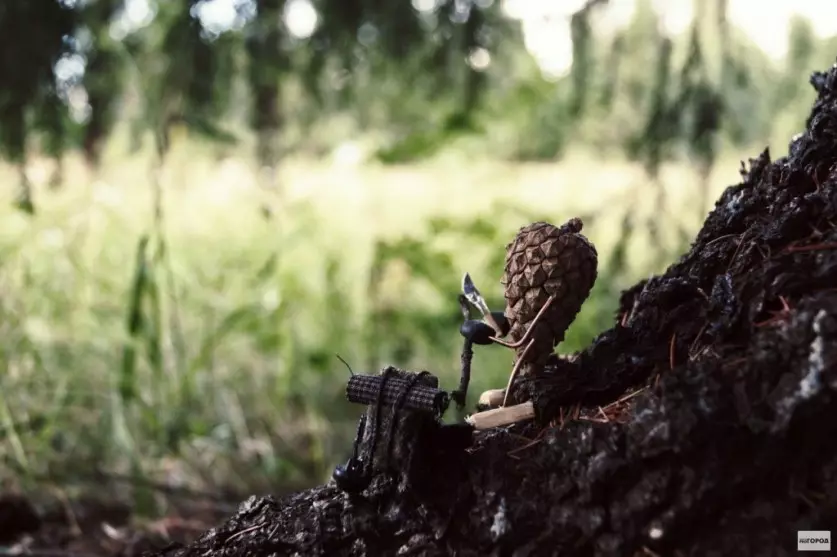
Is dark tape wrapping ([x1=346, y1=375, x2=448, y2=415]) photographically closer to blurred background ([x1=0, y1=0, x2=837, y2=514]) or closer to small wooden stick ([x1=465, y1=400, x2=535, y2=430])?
small wooden stick ([x1=465, y1=400, x2=535, y2=430])

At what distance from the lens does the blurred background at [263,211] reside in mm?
2090

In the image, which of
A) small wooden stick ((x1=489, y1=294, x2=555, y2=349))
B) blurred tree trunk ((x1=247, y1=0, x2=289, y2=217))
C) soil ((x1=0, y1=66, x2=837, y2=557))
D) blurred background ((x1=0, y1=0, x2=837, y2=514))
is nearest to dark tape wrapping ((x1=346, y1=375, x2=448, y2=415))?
soil ((x1=0, y1=66, x2=837, y2=557))

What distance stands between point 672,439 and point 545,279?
0.25m

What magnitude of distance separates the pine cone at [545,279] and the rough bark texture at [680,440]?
47mm

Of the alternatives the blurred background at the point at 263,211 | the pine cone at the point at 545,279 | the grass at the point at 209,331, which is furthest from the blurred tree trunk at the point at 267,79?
the pine cone at the point at 545,279

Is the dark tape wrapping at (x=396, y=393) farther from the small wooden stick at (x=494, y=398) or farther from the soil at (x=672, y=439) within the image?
the small wooden stick at (x=494, y=398)

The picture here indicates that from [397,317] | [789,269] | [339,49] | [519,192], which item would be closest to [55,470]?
[397,317]

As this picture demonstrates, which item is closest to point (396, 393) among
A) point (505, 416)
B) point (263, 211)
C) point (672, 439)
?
point (505, 416)

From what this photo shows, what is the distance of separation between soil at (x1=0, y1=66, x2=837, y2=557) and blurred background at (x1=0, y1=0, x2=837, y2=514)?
1.12 m

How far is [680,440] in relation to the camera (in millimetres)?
678

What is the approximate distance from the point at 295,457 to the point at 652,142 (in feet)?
5.24

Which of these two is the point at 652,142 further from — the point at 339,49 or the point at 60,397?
the point at 60,397

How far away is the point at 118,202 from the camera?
329 centimetres

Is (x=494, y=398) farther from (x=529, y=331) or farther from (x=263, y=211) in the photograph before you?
(x=263, y=211)
